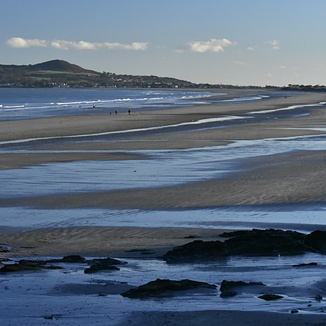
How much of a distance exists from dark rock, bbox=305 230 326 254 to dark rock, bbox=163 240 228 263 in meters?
1.22

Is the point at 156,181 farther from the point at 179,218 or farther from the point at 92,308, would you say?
the point at 92,308

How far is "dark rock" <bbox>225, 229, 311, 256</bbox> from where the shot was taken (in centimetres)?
1142

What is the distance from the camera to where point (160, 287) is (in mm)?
9266

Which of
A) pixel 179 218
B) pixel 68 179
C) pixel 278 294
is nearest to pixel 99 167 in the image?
pixel 68 179

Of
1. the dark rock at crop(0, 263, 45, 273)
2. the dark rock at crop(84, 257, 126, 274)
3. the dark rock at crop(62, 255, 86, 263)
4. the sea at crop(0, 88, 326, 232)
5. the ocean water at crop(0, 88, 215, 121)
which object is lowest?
the ocean water at crop(0, 88, 215, 121)

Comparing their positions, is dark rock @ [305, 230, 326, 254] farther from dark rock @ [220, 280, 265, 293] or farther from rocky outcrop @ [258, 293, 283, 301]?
rocky outcrop @ [258, 293, 283, 301]

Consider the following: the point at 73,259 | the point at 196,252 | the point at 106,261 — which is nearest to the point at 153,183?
the point at 196,252

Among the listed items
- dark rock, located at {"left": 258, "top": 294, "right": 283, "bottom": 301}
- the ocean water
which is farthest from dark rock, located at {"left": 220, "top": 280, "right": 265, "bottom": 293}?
the ocean water

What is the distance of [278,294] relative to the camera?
9.04 metres

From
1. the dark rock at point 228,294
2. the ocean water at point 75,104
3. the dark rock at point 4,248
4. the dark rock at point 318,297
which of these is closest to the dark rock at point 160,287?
the dark rock at point 228,294

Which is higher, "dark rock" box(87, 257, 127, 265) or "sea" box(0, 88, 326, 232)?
"dark rock" box(87, 257, 127, 265)

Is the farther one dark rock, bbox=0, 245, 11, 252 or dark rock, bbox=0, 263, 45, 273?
dark rock, bbox=0, 245, 11, 252

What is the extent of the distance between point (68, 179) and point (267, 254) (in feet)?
35.8

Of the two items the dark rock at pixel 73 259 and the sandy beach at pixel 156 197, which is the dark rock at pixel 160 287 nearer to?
A: the sandy beach at pixel 156 197
